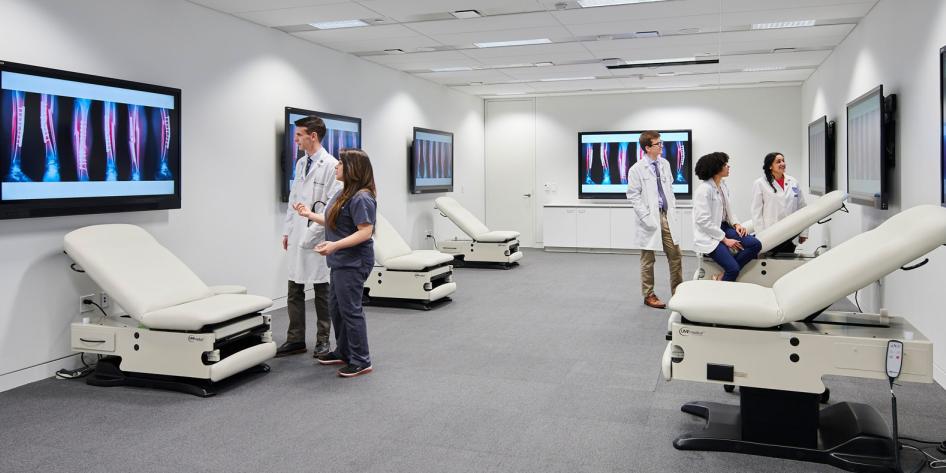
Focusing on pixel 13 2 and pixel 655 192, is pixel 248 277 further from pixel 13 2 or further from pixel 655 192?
pixel 655 192

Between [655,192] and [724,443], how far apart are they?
3.39 m

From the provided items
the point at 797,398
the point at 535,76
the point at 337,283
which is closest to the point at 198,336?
the point at 337,283

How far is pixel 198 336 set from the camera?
12.0 feet

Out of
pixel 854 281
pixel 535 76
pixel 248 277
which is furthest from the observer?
pixel 535 76

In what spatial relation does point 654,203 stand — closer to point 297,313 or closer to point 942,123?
point 942,123

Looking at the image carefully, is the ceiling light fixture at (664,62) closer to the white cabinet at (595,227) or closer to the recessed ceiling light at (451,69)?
the recessed ceiling light at (451,69)

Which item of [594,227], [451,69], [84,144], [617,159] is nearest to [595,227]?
[594,227]

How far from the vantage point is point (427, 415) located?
336cm

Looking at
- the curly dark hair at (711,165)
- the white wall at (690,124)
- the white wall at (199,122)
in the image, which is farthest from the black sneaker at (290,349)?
the white wall at (690,124)

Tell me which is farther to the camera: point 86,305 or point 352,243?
point 86,305

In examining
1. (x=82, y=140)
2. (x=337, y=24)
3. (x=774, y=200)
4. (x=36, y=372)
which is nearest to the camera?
(x=36, y=372)

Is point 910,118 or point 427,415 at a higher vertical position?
point 910,118

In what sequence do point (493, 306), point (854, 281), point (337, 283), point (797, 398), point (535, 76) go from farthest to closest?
point (535, 76) < point (493, 306) < point (337, 283) < point (797, 398) < point (854, 281)

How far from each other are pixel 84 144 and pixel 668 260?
4.45 meters
